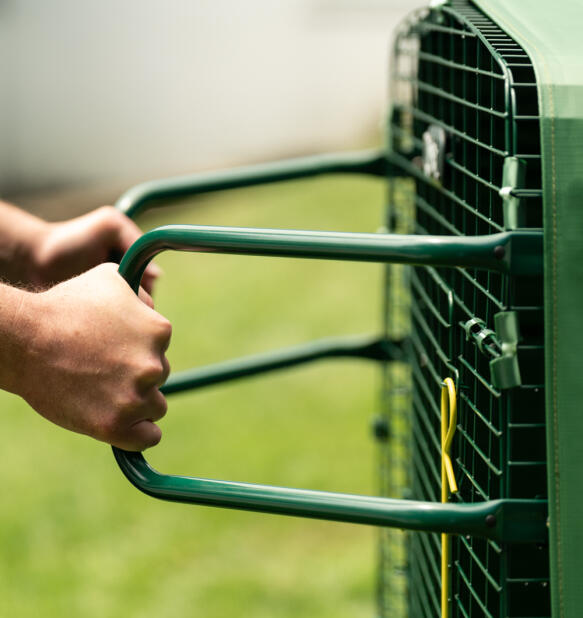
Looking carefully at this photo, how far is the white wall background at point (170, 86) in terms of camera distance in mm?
9000

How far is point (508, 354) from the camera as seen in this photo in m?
1.11

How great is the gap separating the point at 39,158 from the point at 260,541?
21.5ft

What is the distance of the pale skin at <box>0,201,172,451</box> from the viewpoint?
1.21m

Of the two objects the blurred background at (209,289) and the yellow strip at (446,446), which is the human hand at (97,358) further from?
the blurred background at (209,289)

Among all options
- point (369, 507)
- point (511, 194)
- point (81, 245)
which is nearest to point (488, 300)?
point (511, 194)

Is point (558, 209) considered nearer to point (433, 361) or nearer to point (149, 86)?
point (433, 361)

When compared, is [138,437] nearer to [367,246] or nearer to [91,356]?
[91,356]

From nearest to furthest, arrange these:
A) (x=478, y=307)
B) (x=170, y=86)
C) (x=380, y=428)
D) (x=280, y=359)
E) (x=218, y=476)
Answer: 1. (x=478, y=307)
2. (x=280, y=359)
3. (x=380, y=428)
4. (x=218, y=476)
5. (x=170, y=86)

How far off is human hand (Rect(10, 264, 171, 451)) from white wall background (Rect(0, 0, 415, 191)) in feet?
26.2

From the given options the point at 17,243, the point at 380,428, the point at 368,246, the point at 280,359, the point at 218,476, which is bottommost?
the point at 218,476

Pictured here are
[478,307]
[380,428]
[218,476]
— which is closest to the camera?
[478,307]

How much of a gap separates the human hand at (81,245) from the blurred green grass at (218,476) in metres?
1.45

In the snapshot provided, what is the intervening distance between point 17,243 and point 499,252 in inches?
42.1

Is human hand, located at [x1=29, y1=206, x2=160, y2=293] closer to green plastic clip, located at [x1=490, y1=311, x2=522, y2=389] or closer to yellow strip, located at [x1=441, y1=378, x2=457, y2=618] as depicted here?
yellow strip, located at [x1=441, y1=378, x2=457, y2=618]
